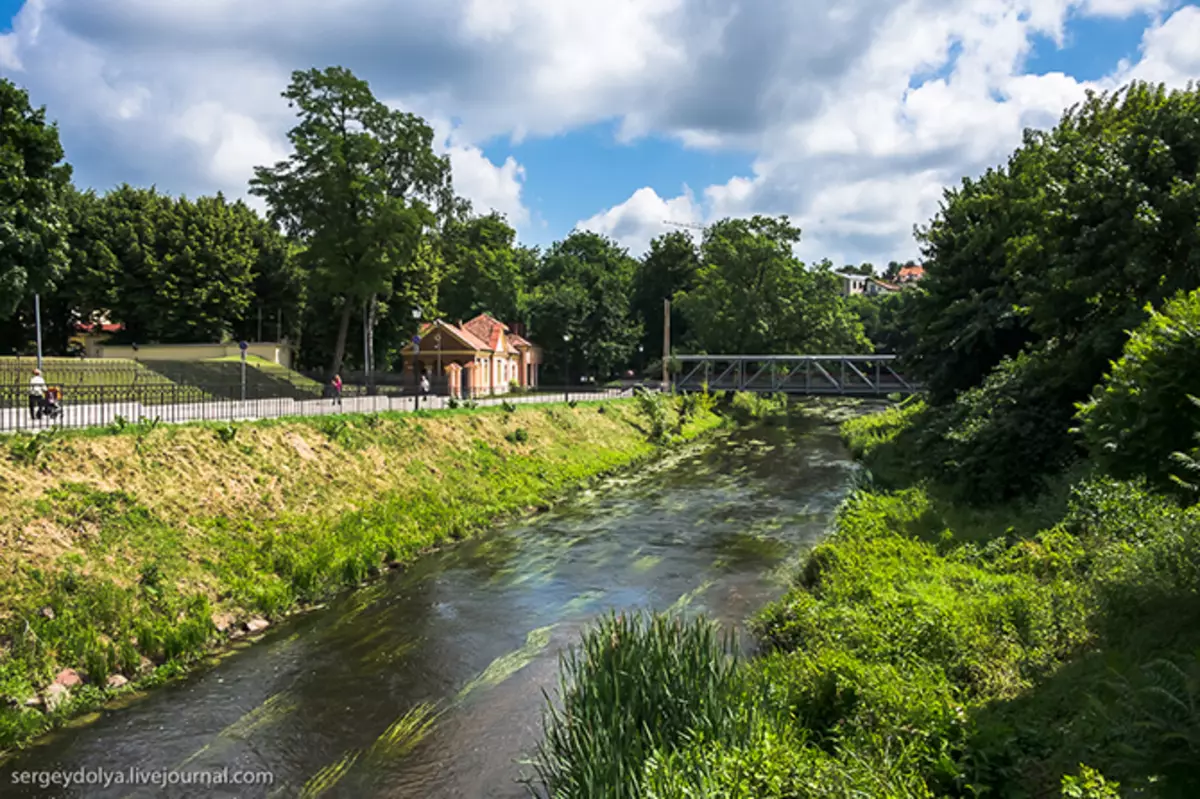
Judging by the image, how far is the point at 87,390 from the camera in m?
31.1

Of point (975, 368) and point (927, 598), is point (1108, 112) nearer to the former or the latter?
point (975, 368)

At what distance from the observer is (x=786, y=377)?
217ft

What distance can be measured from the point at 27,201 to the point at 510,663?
21516 millimetres

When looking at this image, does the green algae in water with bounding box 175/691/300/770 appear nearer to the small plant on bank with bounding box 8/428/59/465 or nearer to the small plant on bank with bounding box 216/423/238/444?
the small plant on bank with bounding box 8/428/59/465

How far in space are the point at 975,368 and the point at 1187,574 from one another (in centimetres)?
1866

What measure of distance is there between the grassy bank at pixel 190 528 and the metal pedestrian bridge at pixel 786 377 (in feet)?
132

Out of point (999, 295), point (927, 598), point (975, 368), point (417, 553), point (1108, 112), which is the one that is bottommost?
point (417, 553)

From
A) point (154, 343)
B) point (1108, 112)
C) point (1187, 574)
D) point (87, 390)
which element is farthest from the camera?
point (154, 343)

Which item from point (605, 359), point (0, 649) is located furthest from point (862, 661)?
point (605, 359)

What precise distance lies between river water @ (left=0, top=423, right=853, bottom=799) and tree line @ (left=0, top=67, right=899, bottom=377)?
→ 16.3 metres

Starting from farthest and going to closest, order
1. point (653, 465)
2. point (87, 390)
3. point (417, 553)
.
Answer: point (653, 465)
point (87, 390)
point (417, 553)

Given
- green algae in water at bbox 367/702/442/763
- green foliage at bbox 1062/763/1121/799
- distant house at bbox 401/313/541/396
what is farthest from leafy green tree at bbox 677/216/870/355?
green foliage at bbox 1062/763/1121/799

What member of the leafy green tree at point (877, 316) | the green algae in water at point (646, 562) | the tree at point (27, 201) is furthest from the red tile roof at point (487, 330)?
the leafy green tree at point (877, 316)

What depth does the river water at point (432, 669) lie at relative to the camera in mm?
8859
